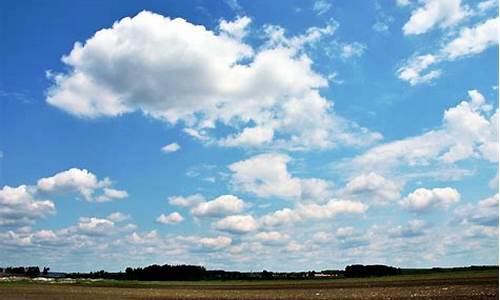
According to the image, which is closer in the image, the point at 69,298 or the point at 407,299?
the point at 407,299

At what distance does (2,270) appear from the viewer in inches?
7835

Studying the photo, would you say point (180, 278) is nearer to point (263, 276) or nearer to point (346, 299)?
point (263, 276)

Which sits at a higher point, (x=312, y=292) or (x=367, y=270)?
(x=367, y=270)

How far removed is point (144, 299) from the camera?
69.9m

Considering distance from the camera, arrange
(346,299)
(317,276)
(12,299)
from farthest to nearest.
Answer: (317,276) → (12,299) → (346,299)

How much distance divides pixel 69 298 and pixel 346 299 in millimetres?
33355

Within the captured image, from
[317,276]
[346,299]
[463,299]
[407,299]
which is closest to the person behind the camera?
[463,299]

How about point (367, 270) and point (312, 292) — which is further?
point (367, 270)

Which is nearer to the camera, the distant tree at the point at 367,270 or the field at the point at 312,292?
the field at the point at 312,292

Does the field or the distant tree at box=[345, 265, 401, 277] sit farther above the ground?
the distant tree at box=[345, 265, 401, 277]

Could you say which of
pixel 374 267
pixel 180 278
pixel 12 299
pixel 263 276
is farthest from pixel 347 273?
pixel 12 299

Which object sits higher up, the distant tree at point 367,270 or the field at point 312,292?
the distant tree at point 367,270

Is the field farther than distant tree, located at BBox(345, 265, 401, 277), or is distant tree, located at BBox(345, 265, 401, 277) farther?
distant tree, located at BBox(345, 265, 401, 277)

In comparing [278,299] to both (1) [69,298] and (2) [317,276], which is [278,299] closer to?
(1) [69,298]
